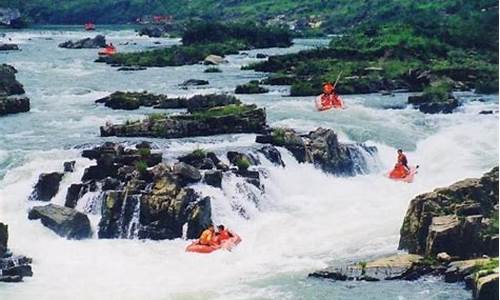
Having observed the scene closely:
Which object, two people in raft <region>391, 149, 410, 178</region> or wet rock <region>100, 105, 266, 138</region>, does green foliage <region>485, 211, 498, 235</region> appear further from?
wet rock <region>100, 105, 266, 138</region>

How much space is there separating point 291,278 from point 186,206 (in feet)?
20.7

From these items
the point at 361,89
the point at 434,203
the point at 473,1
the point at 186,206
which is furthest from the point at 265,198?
the point at 473,1

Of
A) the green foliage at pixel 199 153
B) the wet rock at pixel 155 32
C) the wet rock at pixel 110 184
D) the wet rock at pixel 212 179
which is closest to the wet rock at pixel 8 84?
the green foliage at pixel 199 153

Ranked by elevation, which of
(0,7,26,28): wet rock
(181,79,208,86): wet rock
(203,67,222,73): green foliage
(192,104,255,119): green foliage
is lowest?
(0,7,26,28): wet rock

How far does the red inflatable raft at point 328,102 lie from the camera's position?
48.6 metres

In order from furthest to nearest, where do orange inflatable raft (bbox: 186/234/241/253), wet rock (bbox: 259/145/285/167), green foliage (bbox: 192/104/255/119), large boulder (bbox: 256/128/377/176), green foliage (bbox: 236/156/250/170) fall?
green foliage (bbox: 192/104/255/119)
large boulder (bbox: 256/128/377/176)
wet rock (bbox: 259/145/285/167)
green foliage (bbox: 236/156/250/170)
orange inflatable raft (bbox: 186/234/241/253)

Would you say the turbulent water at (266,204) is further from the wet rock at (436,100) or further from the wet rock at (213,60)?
the wet rock at (213,60)

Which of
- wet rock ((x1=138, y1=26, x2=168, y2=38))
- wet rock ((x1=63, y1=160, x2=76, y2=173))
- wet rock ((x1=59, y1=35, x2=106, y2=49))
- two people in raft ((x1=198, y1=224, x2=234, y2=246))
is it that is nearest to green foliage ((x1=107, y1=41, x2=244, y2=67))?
wet rock ((x1=59, y1=35, x2=106, y2=49))

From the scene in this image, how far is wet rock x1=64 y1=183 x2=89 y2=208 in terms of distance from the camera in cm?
3253

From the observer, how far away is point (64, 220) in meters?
30.1

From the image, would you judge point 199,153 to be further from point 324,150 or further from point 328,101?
point 328,101

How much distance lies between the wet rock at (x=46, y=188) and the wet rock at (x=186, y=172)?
395 centimetres

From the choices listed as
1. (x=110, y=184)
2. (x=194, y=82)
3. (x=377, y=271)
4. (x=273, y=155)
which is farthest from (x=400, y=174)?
(x=194, y=82)

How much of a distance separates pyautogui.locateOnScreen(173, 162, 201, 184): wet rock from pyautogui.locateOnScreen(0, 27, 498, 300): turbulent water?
1.52ft
